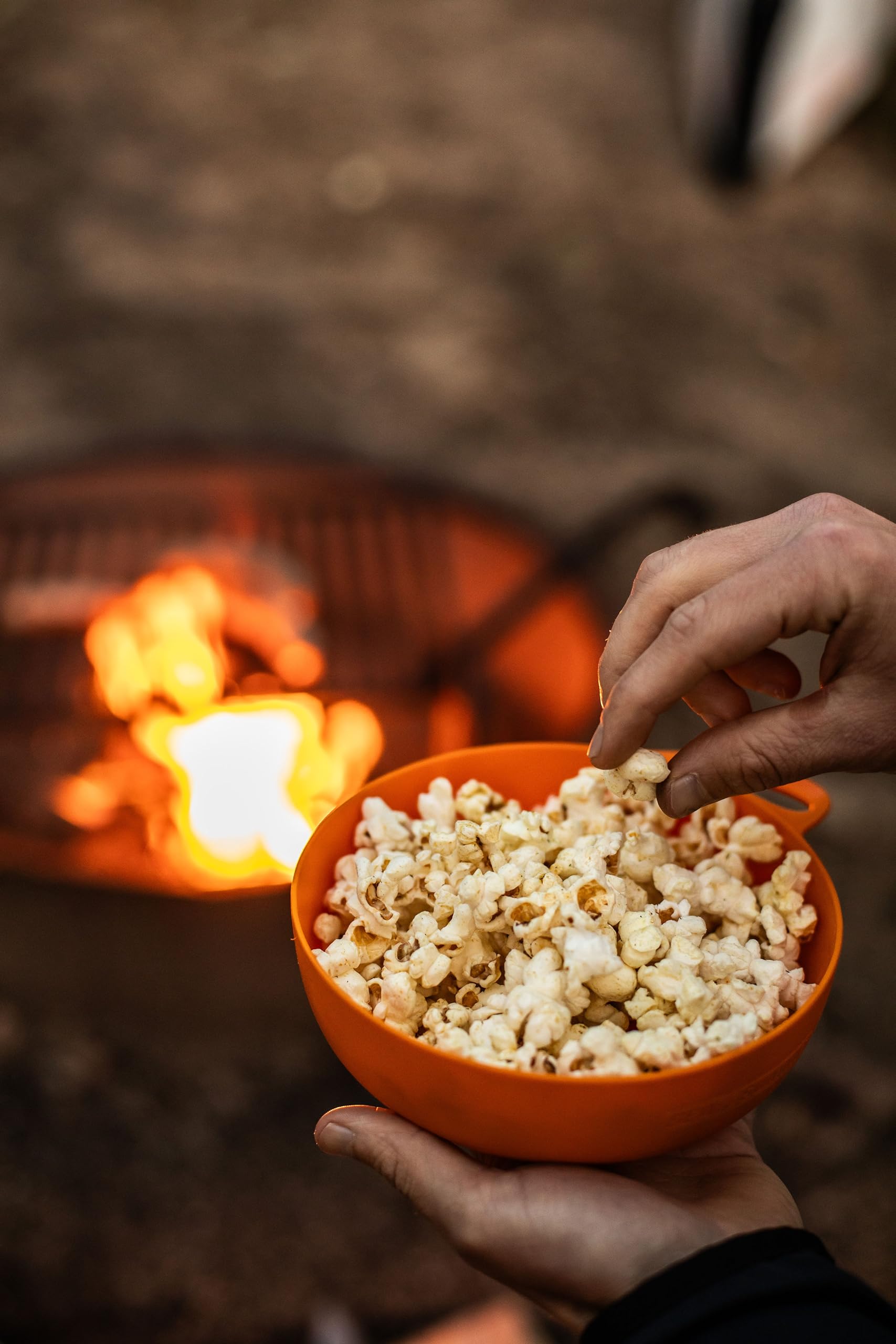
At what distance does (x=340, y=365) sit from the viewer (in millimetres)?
4141

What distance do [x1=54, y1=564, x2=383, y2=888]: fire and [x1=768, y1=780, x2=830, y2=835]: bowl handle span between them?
0.96 meters

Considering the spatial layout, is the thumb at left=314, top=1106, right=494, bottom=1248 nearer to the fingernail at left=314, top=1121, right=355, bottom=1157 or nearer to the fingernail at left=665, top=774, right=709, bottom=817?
the fingernail at left=314, top=1121, right=355, bottom=1157

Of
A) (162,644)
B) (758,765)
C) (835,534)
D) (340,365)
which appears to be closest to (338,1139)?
(758,765)

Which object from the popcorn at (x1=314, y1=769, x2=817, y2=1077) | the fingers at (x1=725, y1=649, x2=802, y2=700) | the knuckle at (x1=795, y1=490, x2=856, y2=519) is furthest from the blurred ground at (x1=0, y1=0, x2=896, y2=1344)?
the knuckle at (x1=795, y1=490, x2=856, y2=519)

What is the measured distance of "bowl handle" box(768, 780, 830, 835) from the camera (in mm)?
1215

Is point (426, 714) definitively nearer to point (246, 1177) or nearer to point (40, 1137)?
point (246, 1177)

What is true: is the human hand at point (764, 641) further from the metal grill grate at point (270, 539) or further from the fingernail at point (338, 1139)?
the metal grill grate at point (270, 539)

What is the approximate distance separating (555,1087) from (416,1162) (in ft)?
0.73

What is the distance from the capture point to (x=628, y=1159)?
3.24ft

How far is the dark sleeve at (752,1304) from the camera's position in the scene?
84 centimetres

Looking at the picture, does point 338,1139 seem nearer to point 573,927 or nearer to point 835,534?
point 573,927

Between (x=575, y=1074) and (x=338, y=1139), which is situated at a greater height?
(x=575, y=1074)

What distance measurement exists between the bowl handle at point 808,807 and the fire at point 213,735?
0.96m

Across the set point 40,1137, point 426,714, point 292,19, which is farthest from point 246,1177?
point 292,19
